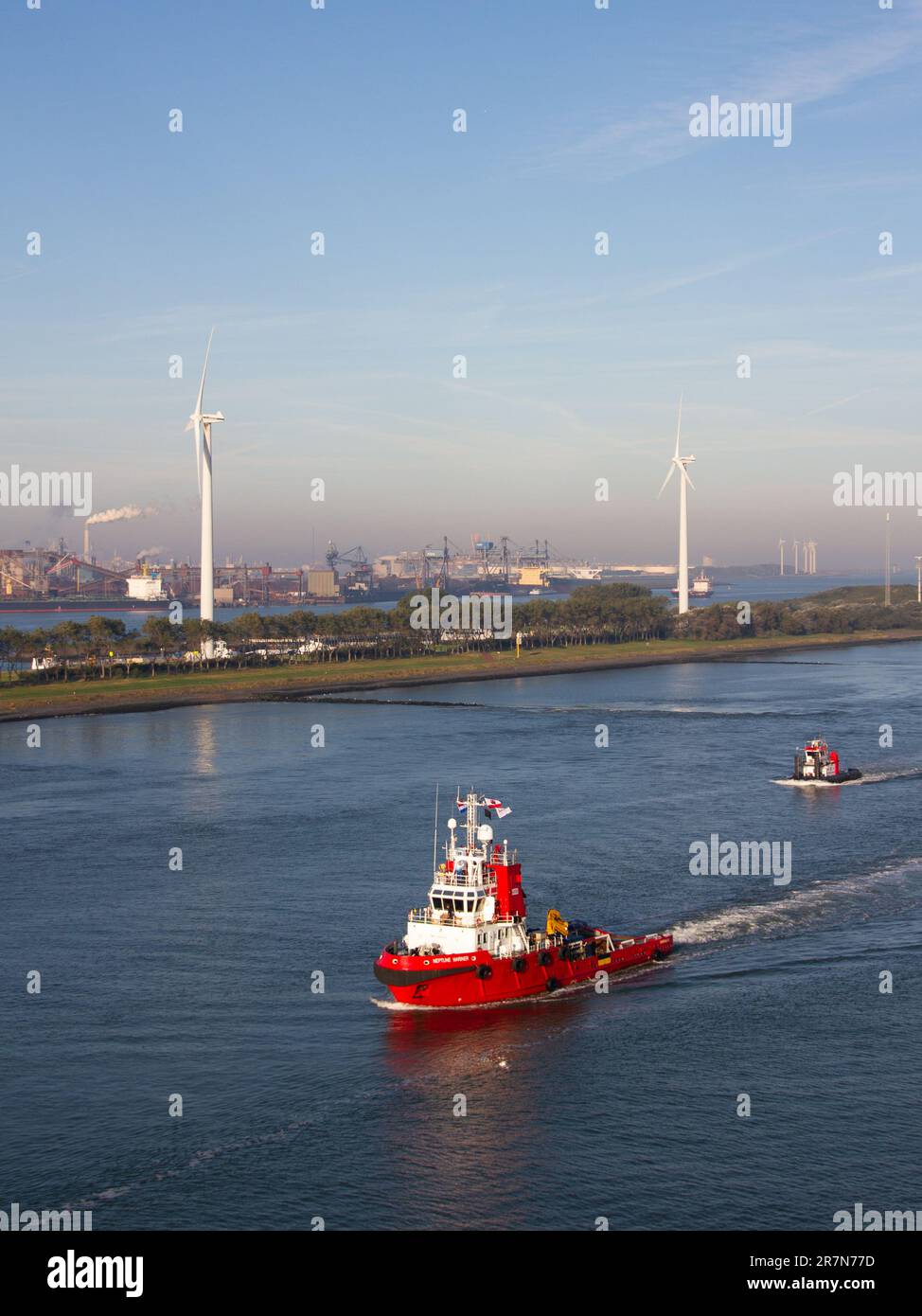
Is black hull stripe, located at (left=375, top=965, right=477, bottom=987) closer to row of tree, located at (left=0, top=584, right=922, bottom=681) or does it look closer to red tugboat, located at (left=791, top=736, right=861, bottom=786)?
red tugboat, located at (left=791, top=736, right=861, bottom=786)

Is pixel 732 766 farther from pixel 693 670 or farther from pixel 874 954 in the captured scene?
pixel 693 670

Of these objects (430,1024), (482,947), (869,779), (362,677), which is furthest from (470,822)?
(362,677)

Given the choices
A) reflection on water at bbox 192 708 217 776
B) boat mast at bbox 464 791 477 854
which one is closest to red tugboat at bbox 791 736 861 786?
reflection on water at bbox 192 708 217 776

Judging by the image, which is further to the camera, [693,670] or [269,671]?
[693,670]

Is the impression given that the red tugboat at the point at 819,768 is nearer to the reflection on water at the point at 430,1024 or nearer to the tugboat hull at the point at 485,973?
the reflection on water at the point at 430,1024

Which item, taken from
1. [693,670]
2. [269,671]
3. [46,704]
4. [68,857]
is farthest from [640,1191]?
[693,670]
